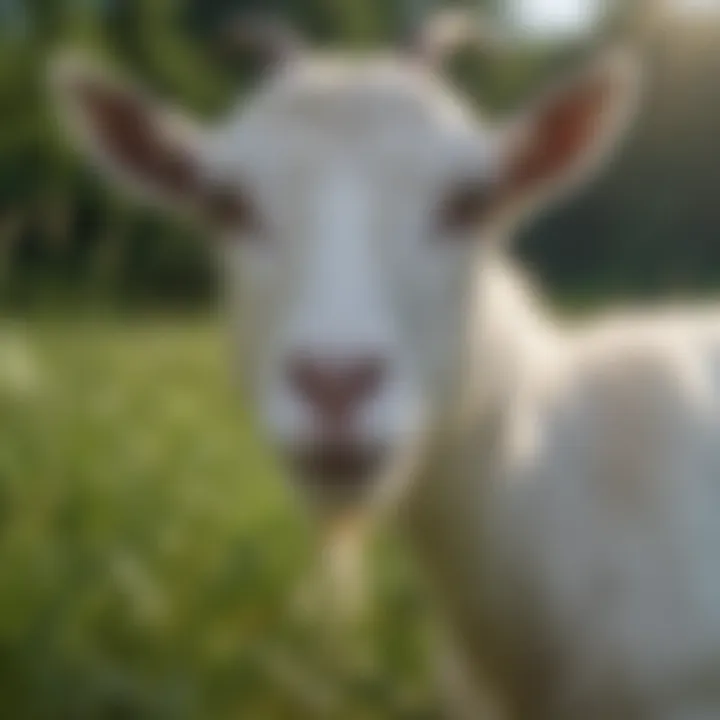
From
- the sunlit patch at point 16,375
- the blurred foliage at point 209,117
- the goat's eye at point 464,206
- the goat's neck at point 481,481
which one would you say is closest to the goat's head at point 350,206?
the goat's eye at point 464,206

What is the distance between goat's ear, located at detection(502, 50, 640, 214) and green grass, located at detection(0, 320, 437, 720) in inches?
19.2

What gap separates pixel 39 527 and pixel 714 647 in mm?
1249

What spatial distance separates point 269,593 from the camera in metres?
3.06

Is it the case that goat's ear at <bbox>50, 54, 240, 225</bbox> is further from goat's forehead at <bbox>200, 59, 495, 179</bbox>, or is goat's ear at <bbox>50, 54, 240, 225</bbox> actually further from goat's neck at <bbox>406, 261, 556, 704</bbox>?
goat's neck at <bbox>406, 261, 556, 704</bbox>

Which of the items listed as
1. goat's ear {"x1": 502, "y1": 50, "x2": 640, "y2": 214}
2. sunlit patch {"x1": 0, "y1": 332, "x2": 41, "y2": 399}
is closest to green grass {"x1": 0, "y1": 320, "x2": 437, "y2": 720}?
sunlit patch {"x1": 0, "y1": 332, "x2": 41, "y2": 399}

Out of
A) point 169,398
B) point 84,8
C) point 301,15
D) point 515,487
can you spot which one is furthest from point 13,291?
point 301,15

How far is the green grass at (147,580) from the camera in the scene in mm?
2533

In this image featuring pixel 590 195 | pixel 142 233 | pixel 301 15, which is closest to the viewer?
pixel 142 233

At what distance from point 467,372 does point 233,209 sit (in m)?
0.36

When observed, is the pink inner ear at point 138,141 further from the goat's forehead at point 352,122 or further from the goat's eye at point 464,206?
the goat's eye at point 464,206

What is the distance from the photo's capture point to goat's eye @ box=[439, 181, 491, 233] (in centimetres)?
202

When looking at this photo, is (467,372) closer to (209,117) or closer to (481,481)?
(481,481)

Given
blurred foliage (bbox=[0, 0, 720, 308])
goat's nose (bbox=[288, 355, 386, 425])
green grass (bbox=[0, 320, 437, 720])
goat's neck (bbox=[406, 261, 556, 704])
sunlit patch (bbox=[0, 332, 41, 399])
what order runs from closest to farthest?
goat's nose (bbox=[288, 355, 386, 425]) < goat's neck (bbox=[406, 261, 556, 704]) < green grass (bbox=[0, 320, 437, 720]) < sunlit patch (bbox=[0, 332, 41, 399]) < blurred foliage (bbox=[0, 0, 720, 308])

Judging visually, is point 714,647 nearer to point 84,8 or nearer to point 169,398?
point 169,398
